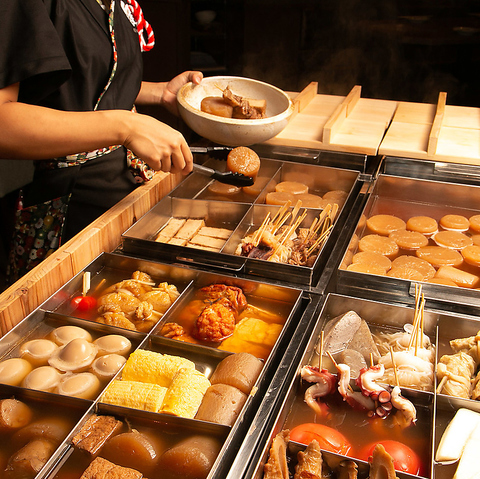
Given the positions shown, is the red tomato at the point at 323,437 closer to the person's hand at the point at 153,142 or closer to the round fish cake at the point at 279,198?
the person's hand at the point at 153,142

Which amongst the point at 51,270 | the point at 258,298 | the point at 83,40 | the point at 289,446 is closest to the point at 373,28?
the point at 83,40

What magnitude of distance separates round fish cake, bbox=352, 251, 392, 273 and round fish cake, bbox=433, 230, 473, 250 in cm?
39

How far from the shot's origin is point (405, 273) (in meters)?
2.19

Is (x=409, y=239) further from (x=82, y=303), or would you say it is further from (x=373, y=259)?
(x=82, y=303)

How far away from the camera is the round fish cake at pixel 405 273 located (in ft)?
7.12

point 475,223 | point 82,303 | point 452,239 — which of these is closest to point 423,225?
point 452,239

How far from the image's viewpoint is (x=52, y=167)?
244 cm

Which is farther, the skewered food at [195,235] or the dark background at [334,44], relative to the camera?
the dark background at [334,44]

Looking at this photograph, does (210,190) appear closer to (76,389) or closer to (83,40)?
(83,40)

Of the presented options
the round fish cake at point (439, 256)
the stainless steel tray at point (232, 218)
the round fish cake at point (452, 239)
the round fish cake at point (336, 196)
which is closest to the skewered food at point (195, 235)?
the stainless steel tray at point (232, 218)

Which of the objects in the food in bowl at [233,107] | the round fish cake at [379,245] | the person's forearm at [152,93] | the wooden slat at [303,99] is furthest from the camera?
the wooden slat at [303,99]

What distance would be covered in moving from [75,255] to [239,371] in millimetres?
862

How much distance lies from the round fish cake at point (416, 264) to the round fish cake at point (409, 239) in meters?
0.11

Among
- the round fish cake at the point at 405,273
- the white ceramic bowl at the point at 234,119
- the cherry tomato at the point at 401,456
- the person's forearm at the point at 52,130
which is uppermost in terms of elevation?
the person's forearm at the point at 52,130
